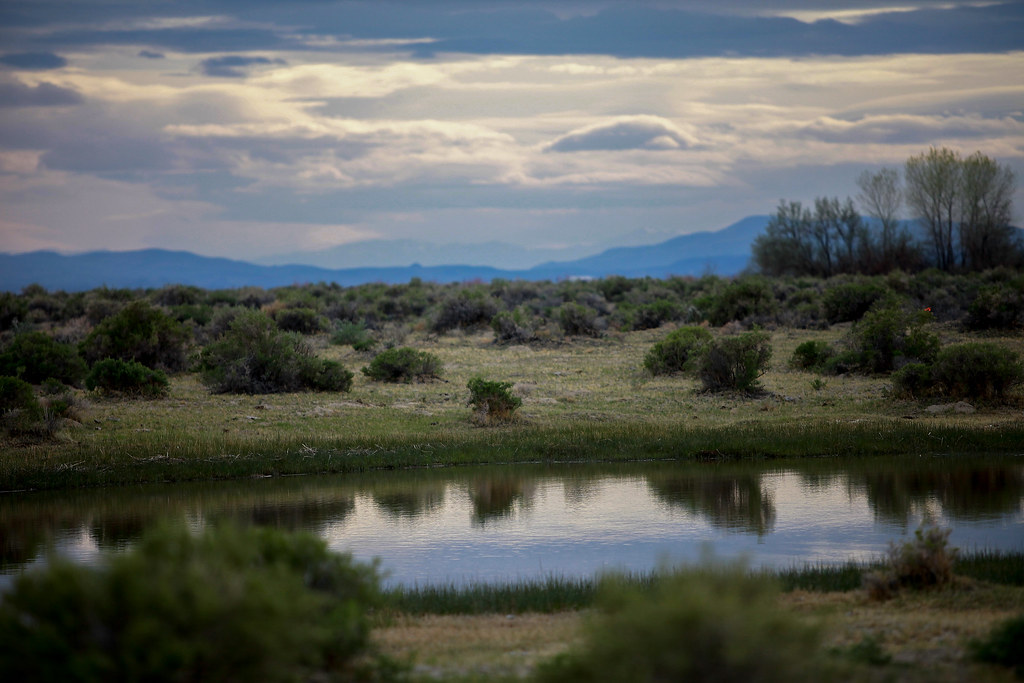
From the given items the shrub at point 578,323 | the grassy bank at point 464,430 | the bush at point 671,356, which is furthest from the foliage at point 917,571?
the shrub at point 578,323

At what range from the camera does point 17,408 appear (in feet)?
61.4

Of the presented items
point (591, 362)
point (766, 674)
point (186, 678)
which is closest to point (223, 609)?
point (186, 678)

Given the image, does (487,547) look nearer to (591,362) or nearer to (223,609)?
(223,609)

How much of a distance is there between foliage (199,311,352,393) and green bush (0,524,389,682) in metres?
19.3

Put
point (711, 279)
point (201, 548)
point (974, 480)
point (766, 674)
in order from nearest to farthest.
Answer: point (766, 674) → point (201, 548) → point (974, 480) → point (711, 279)

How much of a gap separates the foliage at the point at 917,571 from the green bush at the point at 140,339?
75.5 feet

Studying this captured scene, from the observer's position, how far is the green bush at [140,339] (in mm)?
26891

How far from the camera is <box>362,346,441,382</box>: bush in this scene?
26.2 meters

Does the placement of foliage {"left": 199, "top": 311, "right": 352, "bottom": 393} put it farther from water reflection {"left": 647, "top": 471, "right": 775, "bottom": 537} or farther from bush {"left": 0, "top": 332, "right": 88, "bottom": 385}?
→ water reflection {"left": 647, "top": 471, "right": 775, "bottom": 537}

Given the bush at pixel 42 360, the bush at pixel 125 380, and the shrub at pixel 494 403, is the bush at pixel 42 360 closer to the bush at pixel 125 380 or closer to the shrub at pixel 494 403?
the bush at pixel 125 380

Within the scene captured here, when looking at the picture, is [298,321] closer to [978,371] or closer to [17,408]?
[17,408]

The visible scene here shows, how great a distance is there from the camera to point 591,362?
2994 centimetres

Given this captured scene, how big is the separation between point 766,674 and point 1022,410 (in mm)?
17994

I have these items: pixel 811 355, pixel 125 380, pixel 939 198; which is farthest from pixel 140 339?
pixel 939 198
